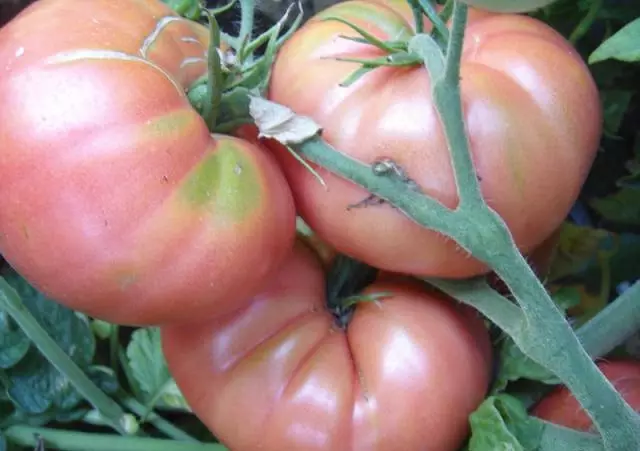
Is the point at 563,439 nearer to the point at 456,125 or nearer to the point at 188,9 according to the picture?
the point at 456,125

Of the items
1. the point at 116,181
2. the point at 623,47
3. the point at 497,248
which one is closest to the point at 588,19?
the point at 623,47

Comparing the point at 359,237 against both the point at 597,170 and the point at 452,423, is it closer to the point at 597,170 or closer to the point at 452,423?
the point at 452,423

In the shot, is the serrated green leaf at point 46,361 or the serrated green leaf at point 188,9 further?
the serrated green leaf at point 46,361

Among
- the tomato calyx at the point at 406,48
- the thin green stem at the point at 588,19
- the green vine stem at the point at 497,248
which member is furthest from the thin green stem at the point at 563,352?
the thin green stem at the point at 588,19

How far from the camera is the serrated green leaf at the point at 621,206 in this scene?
0.79m

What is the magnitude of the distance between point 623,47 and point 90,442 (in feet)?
1.66

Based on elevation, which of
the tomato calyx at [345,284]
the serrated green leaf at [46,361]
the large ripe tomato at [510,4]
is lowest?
the serrated green leaf at [46,361]

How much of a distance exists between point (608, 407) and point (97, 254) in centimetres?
31

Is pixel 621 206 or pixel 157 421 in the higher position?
pixel 621 206

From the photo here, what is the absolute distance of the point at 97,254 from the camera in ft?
1.62

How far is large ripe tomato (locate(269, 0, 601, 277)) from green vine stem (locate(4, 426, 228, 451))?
0.25 m

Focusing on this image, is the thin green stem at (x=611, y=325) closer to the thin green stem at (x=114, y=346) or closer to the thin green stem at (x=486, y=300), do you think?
the thin green stem at (x=486, y=300)

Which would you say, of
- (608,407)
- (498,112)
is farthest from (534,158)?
(608,407)

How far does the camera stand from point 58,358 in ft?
2.30
